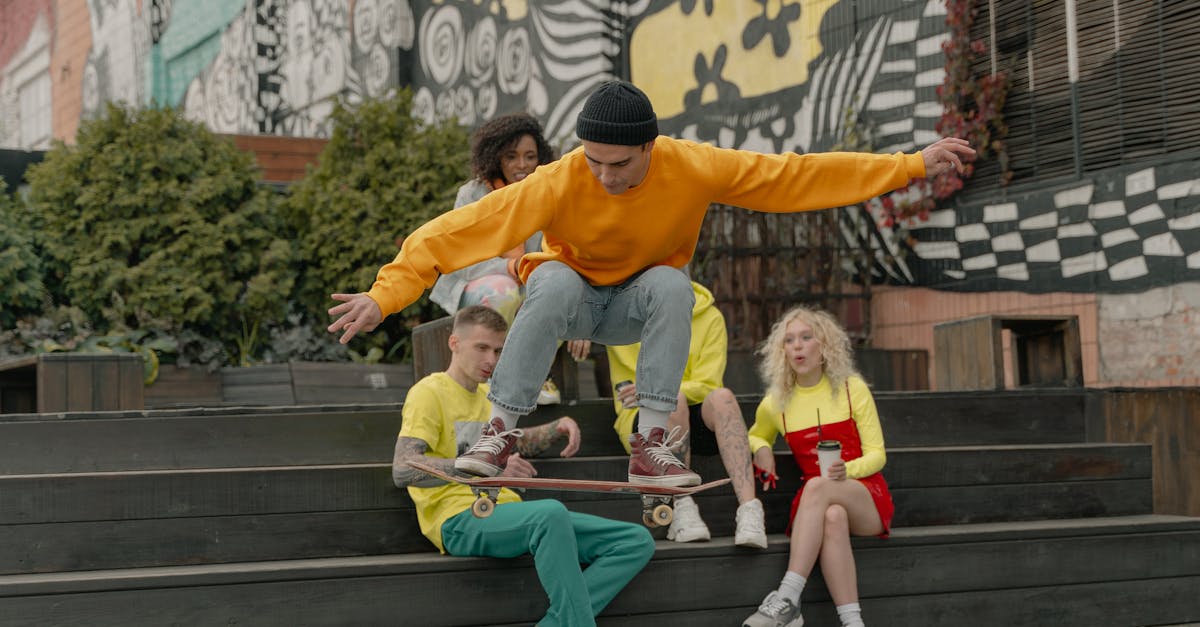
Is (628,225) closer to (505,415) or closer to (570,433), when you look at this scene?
(505,415)

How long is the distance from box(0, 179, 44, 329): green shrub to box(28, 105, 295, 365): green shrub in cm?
15

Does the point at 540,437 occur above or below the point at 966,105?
below

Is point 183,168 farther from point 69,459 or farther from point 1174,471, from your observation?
point 1174,471

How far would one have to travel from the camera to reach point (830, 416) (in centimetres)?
449

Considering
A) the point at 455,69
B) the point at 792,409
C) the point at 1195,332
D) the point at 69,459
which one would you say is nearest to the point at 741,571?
the point at 792,409

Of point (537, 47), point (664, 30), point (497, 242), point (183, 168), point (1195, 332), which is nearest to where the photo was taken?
point (497, 242)

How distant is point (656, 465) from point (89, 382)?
2.80m

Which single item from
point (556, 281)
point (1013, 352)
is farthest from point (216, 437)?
point (1013, 352)

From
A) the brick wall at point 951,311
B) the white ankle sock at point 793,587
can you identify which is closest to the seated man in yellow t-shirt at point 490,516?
the white ankle sock at point 793,587

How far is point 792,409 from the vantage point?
4566mm

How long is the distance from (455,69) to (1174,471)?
347 inches

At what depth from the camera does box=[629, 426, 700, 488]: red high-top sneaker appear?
3701 mm

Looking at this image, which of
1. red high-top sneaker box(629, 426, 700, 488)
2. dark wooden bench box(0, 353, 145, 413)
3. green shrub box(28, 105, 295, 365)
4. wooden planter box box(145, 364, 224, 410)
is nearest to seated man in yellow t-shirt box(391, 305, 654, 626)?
red high-top sneaker box(629, 426, 700, 488)

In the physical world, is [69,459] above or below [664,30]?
below
